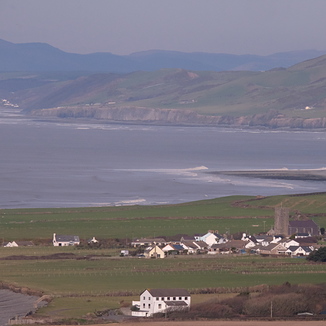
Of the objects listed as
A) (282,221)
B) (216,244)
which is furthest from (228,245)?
(282,221)

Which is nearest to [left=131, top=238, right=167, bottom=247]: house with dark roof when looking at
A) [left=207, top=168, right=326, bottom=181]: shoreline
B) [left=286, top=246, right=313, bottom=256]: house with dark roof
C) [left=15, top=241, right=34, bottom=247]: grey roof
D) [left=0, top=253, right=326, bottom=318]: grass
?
[left=0, top=253, right=326, bottom=318]: grass

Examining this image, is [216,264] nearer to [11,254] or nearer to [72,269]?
[72,269]

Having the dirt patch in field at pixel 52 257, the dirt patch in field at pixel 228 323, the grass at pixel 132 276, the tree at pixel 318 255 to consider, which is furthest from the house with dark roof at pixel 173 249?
the dirt patch in field at pixel 228 323

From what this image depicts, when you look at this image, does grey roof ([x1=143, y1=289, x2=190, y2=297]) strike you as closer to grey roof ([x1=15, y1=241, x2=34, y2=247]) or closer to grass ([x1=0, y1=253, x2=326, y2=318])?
grass ([x1=0, y1=253, x2=326, y2=318])

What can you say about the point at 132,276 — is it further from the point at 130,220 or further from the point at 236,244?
the point at 130,220

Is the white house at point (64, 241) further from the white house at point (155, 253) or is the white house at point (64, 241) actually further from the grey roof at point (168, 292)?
the grey roof at point (168, 292)

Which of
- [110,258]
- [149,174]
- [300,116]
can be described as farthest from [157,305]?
[300,116]
